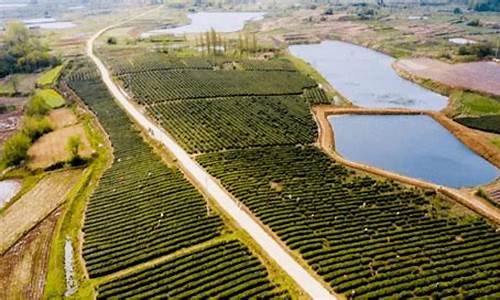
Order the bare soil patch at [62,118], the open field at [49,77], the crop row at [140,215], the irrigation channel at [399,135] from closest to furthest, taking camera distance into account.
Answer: the crop row at [140,215]
the irrigation channel at [399,135]
the bare soil patch at [62,118]
the open field at [49,77]

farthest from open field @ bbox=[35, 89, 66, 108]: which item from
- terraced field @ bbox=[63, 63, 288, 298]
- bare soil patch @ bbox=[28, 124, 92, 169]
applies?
terraced field @ bbox=[63, 63, 288, 298]

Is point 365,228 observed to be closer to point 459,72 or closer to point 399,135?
point 399,135

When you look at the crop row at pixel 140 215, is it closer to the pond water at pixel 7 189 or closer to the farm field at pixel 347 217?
the farm field at pixel 347 217

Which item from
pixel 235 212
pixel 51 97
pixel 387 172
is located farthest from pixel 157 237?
pixel 51 97

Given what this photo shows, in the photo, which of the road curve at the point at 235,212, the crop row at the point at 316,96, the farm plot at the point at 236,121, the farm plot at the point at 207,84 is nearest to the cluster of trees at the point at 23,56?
the farm plot at the point at 207,84

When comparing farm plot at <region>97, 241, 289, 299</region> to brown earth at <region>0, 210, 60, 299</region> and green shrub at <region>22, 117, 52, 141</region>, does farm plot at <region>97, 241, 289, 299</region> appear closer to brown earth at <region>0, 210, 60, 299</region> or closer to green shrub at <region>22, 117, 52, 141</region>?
brown earth at <region>0, 210, 60, 299</region>

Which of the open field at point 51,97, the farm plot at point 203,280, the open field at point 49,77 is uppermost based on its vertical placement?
the open field at point 49,77

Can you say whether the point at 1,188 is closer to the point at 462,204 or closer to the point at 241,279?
the point at 241,279
